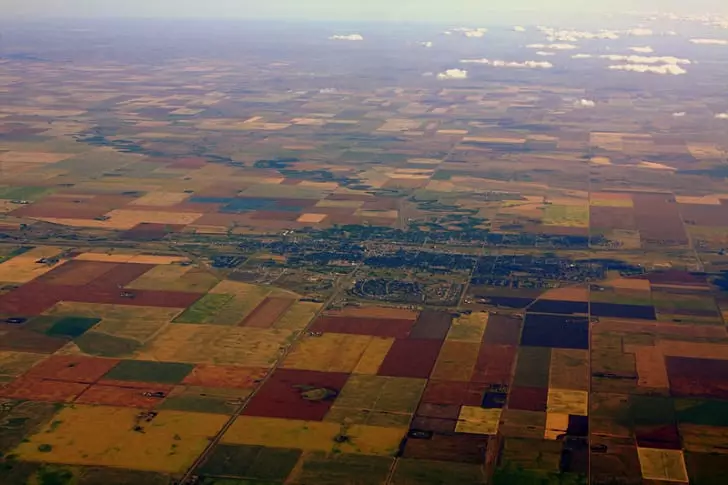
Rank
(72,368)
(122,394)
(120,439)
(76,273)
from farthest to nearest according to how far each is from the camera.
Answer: (76,273), (72,368), (122,394), (120,439)

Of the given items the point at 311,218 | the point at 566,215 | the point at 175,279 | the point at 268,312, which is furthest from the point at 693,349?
the point at 311,218

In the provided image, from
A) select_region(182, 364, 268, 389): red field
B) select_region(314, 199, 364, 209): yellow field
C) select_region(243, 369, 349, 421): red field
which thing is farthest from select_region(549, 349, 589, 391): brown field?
select_region(314, 199, 364, 209): yellow field

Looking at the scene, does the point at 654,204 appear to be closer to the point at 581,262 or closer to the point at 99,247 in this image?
the point at 581,262

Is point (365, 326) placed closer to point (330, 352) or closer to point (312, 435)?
point (330, 352)

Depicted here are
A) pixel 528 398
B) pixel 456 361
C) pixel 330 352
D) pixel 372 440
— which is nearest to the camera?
pixel 372 440

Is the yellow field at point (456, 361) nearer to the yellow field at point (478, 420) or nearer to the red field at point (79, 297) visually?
the yellow field at point (478, 420)

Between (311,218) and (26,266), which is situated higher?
(26,266)
